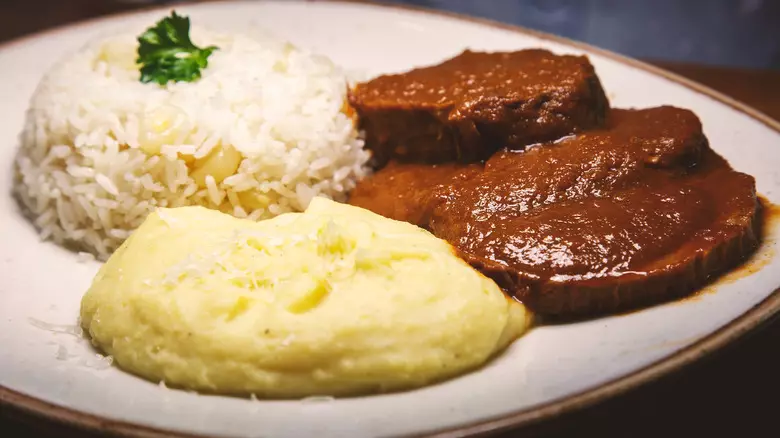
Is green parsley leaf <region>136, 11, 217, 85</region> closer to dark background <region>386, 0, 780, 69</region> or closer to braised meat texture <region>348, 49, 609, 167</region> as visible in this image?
braised meat texture <region>348, 49, 609, 167</region>

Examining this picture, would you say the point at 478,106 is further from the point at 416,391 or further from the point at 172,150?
the point at 416,391

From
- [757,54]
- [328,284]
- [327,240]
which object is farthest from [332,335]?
[757,54]

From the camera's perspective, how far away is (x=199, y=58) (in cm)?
340

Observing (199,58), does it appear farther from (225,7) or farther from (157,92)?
(225,7)

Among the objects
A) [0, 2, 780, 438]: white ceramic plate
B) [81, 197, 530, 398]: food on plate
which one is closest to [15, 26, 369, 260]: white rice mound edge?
[0, 2, 780, 438]: white ceramic plate

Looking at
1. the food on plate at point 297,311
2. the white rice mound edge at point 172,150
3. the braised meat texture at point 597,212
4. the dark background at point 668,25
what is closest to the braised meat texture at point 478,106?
the braised meat texture at point 597,212

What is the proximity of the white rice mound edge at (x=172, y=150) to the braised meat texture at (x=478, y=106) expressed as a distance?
8.5 inches

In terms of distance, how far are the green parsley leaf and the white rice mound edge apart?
0.19ft

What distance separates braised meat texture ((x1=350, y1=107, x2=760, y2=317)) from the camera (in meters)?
2.35

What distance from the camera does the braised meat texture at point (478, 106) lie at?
2.97 m

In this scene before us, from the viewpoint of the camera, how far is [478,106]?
9.78ft

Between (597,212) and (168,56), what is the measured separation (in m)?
2.04

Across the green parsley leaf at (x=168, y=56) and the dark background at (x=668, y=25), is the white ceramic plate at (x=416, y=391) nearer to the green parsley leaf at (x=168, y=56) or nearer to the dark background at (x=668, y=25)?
the green parsley leaf at (x=168, y=56)

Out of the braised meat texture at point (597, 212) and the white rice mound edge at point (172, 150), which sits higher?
the braised meat texture at point (597, 212)
